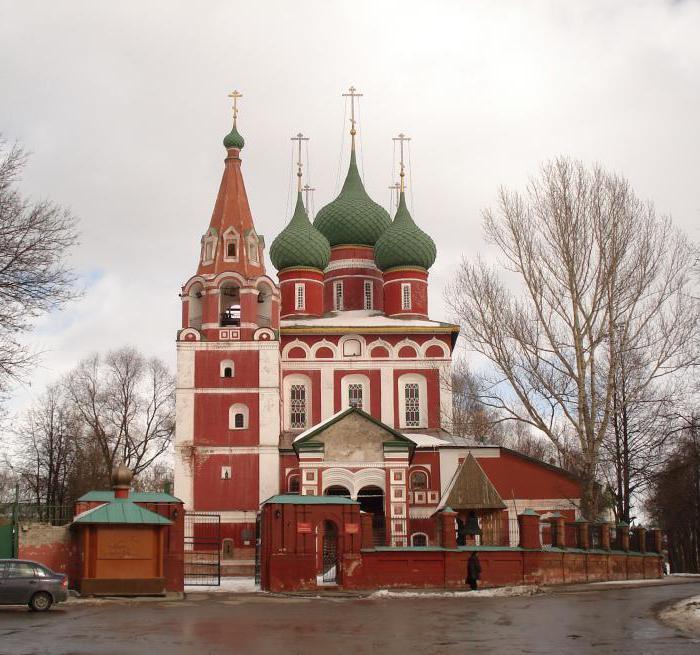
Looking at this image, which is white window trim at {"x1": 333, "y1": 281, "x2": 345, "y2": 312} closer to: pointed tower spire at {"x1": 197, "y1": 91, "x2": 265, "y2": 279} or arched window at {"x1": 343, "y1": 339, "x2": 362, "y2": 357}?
arched window at {"x1": 343, "y1": 339, "x2": 362, "y2": 357}

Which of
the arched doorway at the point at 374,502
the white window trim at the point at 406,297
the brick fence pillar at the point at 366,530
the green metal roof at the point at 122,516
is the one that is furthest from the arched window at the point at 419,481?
the green metal roof at the point at 122,516

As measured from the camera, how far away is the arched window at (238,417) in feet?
119

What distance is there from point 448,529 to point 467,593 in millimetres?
2193

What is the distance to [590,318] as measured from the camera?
28844 millimetres

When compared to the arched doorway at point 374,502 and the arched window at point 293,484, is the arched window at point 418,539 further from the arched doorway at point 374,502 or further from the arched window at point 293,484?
the arched window at point 293,484

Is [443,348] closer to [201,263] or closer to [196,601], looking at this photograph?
[201,263]

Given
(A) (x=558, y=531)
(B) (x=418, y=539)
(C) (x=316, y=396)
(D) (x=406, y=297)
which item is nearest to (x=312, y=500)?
(A) (x=558, y=531)

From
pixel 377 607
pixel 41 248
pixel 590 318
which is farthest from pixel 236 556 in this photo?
pixel 41 248

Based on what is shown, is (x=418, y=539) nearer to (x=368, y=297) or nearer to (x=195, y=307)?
(x=195, y=307)

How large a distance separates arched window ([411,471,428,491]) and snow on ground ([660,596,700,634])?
19.1m

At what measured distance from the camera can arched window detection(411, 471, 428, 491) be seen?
119 feet

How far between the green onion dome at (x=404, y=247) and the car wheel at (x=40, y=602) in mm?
26720

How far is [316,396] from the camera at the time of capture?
39188 mm

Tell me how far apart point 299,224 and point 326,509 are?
2106cm
